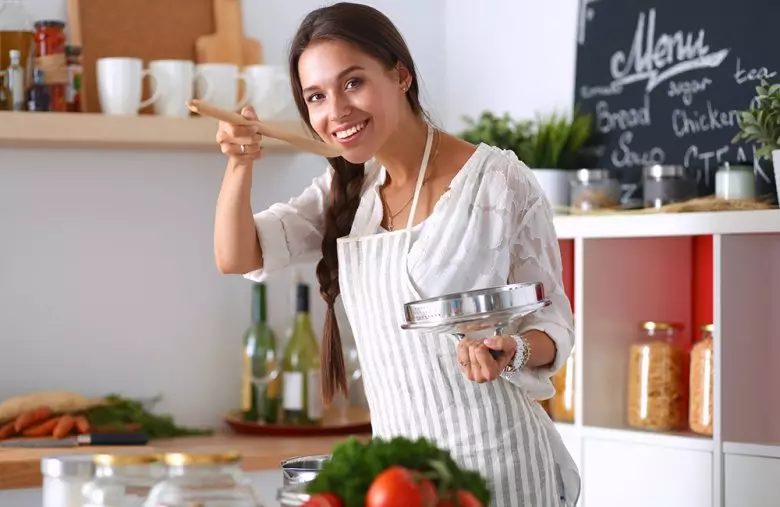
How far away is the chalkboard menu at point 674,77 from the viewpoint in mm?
2420

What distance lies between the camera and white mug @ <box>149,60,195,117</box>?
2.73 meters

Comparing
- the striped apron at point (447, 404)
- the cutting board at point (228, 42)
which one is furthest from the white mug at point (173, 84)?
the striped apron at point (447, 404)

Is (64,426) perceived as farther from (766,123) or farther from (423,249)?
(766,123)

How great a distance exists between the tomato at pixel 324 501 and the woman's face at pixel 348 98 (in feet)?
2.52

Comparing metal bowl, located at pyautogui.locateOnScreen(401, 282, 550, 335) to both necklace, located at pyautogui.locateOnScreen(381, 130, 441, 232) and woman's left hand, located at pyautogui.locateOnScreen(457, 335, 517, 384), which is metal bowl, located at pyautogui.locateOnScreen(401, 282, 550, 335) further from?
necklace, located at pyautogui.locateOnScreen(381, 130, 441, 232)

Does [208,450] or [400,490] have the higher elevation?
[400,490]

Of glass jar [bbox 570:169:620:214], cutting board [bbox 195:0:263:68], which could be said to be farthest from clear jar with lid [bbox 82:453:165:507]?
cutting board [bbox 195:0:263:68]

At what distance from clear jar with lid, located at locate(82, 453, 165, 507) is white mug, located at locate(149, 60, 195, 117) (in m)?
1.60

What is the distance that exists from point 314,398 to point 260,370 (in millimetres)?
174

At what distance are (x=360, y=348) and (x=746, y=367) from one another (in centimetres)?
76

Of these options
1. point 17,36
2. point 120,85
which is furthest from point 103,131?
point 17,36

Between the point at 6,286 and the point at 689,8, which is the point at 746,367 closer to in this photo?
the point at 689,8

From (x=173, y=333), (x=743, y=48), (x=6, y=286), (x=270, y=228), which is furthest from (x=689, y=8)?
(x=6, y=286)

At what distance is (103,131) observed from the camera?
2.68m
